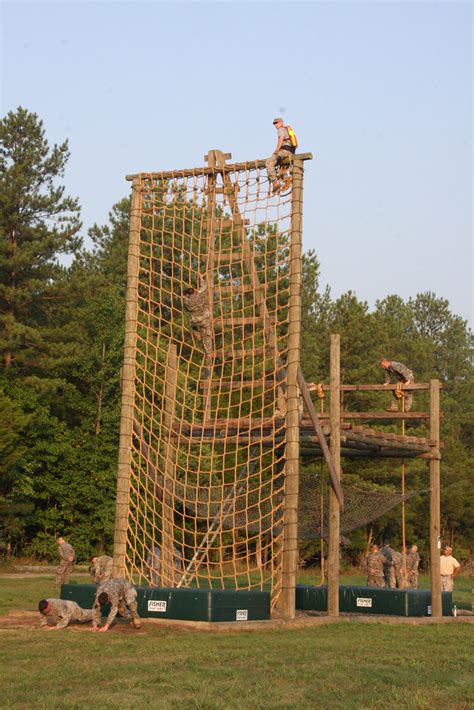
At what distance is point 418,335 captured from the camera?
227 ft

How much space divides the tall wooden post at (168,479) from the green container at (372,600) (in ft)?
7.22

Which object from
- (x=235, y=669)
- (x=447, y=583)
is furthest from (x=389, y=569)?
(x=235, y=669)

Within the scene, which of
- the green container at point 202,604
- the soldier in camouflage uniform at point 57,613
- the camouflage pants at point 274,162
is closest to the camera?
the soldier in camouflage uniform at point 57,613

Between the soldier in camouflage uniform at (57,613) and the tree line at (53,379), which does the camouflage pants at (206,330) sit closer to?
the soldier in camouflage uniform at (57,613)

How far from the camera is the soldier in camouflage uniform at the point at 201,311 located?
15.2m

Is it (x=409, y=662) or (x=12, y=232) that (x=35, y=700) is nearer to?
(x=409, y=662)

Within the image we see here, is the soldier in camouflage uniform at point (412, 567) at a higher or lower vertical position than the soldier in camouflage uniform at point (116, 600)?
higher

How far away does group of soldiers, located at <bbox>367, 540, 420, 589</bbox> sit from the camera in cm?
1966

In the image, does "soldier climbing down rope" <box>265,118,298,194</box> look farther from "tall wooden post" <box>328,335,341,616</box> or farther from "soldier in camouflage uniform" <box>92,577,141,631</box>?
"soldier in camouflage uniform" <box>92,577,141,631</box>

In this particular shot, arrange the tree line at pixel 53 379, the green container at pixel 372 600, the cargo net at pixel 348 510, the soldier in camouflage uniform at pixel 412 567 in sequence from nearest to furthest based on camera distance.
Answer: the green container at pixel 372 600, the cargo net at pixel 348 510, the soldier in camouflage uniform at pixel 412 567, the tree line at pixel 53 379

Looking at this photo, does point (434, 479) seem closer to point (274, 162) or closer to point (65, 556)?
point (274, 162)

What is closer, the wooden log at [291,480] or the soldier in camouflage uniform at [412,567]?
the wooden log at [291,480]

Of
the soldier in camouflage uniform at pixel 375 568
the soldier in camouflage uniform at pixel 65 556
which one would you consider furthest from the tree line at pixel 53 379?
the soldier in camouflage uniform at pixel 375 568

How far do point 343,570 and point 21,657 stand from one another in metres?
27.5
